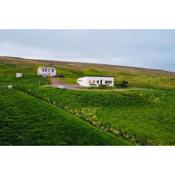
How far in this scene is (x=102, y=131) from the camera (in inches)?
1088

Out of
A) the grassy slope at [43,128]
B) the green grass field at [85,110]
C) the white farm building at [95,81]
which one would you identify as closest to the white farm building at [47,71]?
the green grass field at [85,110]

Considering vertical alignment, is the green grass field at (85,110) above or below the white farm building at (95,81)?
below

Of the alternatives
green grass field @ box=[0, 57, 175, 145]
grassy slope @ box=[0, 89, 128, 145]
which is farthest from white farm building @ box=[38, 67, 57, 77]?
grassy slope @ box=[0, 89, 128, 145]

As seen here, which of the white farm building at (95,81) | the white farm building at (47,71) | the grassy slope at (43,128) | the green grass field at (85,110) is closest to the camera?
the grassy slope at (43,128)

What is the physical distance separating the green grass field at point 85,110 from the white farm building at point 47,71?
67 cm

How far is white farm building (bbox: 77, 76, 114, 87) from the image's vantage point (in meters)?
37.8

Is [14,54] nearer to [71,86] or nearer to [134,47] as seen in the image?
[71,86]

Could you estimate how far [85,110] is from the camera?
32.3 meters

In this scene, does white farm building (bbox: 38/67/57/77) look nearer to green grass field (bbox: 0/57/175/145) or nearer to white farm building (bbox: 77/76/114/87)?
green grass field (bbox: 0/57/175/145)

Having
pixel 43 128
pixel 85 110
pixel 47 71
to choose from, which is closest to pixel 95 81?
pixel 47 71

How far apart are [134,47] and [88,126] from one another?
30.0 ft

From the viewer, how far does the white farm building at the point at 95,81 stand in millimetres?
37822

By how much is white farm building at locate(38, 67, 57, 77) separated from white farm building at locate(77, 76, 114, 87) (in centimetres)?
318

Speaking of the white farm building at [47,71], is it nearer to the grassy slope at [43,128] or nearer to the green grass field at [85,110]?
the green grass field at [85,110]
